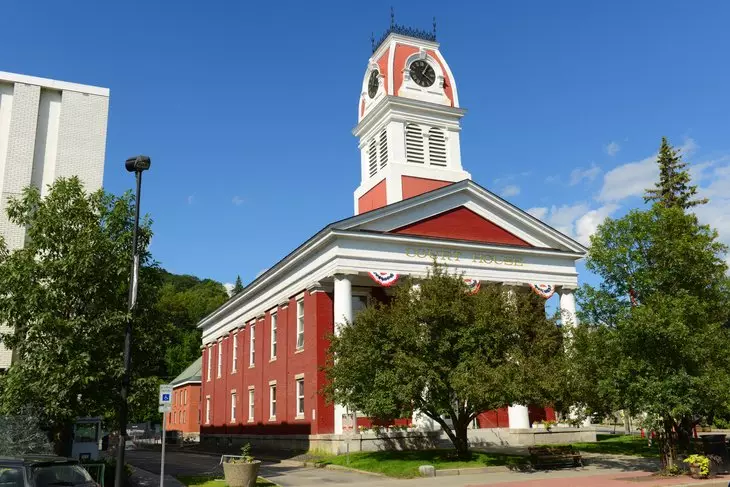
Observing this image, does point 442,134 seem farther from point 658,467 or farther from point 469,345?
point 658,467

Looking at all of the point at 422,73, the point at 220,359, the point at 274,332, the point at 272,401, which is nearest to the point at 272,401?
the point at 272,401

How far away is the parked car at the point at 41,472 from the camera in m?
11.1

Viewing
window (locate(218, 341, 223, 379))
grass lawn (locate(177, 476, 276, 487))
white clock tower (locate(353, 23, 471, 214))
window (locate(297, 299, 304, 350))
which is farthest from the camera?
window (locate(218, 341, 223, 379))

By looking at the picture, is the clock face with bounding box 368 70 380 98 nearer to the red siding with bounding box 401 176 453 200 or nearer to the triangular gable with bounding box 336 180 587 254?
the red siding with bounding box 401 176 453 200

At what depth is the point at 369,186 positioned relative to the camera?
44469mm

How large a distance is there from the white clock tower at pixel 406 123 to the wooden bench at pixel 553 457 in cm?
1984

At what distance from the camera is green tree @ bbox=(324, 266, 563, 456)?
898 inches

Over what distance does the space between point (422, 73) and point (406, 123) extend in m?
4.57

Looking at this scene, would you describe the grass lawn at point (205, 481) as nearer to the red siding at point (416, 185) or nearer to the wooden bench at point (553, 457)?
the wooden bench at point (553, 457)

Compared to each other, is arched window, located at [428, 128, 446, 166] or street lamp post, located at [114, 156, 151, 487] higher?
arched window, located at [428, 128, 446, 166]

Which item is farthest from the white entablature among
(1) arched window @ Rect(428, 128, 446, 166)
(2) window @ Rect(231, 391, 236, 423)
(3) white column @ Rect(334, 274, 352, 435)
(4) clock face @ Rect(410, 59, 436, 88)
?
(4) clock face @ Rect(410, 59, 436, 88)

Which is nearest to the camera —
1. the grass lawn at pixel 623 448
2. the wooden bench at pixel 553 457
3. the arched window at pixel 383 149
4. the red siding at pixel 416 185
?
the wooden bench at pixel 553 457

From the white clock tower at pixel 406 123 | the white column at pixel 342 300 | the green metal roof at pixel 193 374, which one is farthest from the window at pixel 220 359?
the white column at pixel 342 300

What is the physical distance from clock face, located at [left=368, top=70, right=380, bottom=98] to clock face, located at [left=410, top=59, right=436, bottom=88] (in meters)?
2.52
